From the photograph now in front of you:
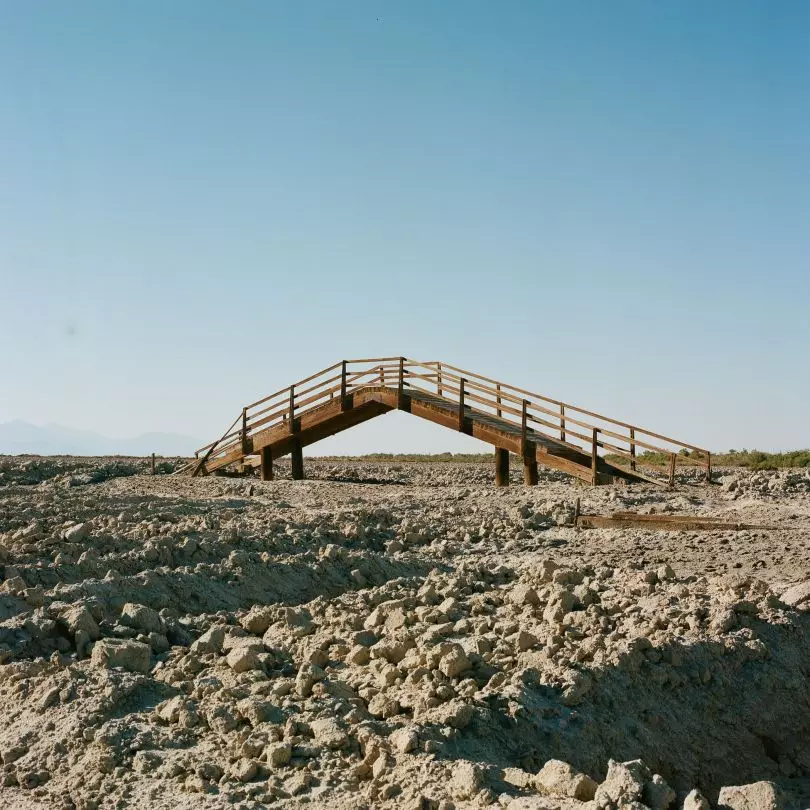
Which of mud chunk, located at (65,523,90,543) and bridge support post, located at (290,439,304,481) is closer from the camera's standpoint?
mud chunk, located at (65,523,90,543)

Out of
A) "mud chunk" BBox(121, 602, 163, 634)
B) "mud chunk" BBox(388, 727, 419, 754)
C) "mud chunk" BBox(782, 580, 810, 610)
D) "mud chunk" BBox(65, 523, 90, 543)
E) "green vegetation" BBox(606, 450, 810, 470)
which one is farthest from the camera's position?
"green vegetation" BBox(606, 450, 810, 470)

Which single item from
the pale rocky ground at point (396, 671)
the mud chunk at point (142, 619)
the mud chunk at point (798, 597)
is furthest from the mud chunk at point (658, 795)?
the mud chunk at point (142, 619)

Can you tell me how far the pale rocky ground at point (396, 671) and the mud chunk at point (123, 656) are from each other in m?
0.03

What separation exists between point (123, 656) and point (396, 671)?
8.23 ft

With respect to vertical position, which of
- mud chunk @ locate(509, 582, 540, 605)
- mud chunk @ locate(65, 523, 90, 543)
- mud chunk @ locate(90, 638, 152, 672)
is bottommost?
mud chunk @ locate(90, 638, 152, 672)

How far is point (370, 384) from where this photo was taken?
83.4 feet

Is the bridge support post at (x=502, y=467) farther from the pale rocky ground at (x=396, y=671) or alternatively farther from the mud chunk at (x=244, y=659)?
the mud chunk at (x=244, y=659)

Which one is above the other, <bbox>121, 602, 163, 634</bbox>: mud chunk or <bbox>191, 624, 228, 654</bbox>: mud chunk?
<bbox>121, 602, 163, 634</bbox>: mud chunk

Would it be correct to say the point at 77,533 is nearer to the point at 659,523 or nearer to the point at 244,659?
the point at 244,659

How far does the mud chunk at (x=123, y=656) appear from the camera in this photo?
8.82 metres

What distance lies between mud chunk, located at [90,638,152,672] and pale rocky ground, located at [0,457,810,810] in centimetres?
3

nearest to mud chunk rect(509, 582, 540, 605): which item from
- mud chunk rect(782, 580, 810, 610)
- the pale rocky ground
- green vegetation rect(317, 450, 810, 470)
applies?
→ the pale rocky ground

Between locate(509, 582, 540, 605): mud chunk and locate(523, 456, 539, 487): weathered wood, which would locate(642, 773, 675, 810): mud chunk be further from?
locate(523, 456, 539, 487): weathered wood

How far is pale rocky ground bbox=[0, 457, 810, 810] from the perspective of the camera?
6793 millimetres
